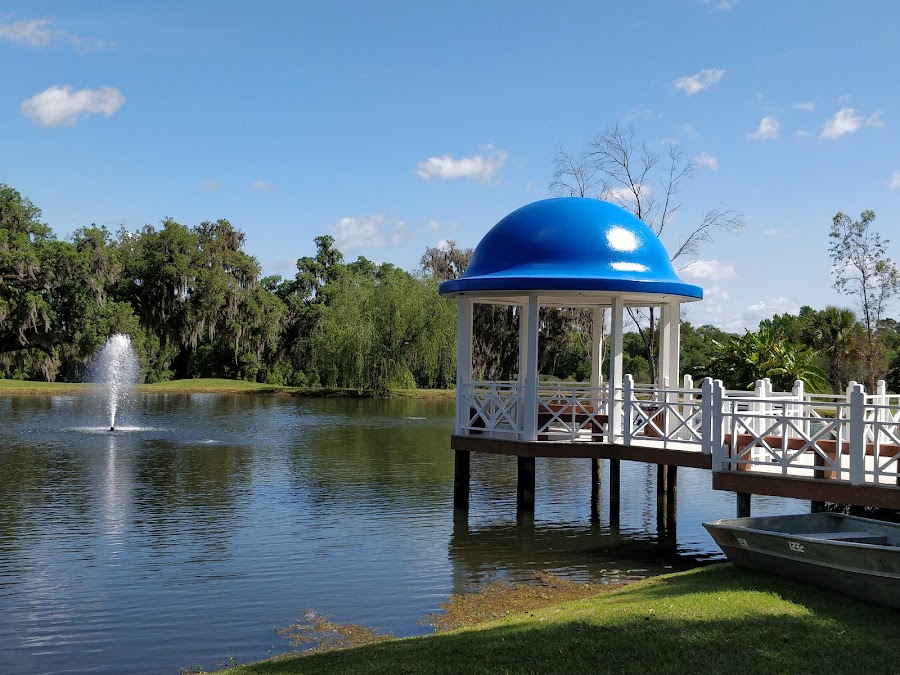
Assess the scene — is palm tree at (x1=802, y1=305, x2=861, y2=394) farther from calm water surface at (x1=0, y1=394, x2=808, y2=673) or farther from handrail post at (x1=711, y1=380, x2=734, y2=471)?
handrail post at (x1=711, y1=380, x2=734, y2=471)

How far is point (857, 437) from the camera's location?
13.4 meters

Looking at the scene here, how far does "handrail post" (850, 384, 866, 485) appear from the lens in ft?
44.0

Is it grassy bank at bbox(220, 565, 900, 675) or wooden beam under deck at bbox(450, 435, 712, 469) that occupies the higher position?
Answer: wooden beam under deck at bbox(450, 435, 712, 469)

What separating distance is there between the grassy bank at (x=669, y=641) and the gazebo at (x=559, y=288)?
786cm

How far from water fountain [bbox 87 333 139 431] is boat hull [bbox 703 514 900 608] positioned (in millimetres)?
59598

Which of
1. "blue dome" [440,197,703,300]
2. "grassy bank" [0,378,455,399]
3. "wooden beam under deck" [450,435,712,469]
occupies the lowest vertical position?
"wooden beam under deck" [450,435,712,469]

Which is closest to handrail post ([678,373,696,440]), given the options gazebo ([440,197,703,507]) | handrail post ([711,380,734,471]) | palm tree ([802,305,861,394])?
gazebo ([440,197,703,507])

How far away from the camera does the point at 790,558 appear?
11188 mm

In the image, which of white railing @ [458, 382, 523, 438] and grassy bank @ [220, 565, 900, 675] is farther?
white railing @ [458, 382, 523, 438]

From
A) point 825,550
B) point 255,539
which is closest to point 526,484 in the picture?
point 255,539

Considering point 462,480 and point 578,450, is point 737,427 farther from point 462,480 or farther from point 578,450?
point 462,480

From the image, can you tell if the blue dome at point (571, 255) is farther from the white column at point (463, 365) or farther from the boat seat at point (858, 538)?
the boat seat at point (858, 538)

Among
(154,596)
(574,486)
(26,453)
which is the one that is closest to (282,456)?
(26,453)

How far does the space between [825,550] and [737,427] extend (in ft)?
17.6
